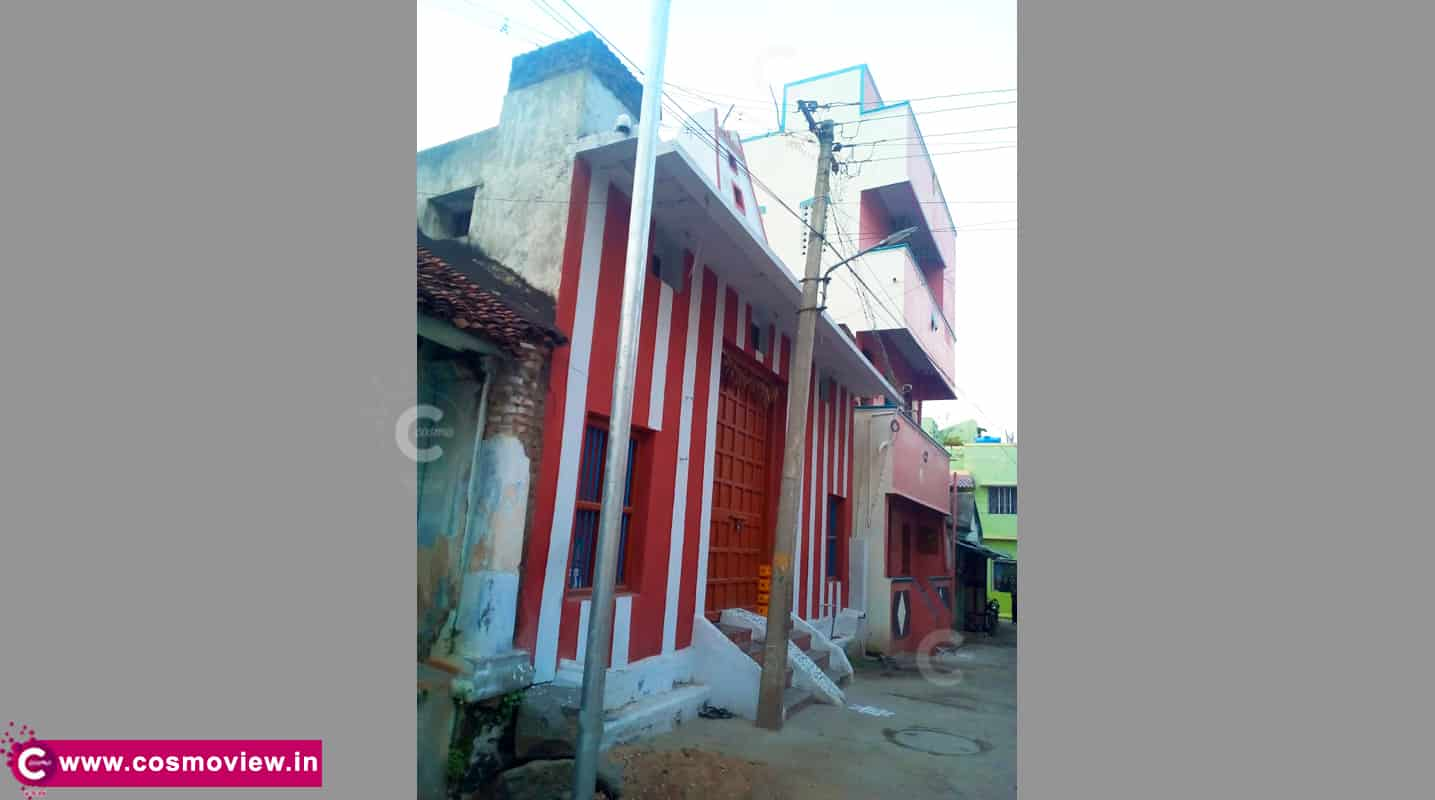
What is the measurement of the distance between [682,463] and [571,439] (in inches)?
87.0

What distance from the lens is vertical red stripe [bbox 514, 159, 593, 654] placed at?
21.0 ft

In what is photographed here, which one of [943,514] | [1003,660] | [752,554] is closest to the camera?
[752,554]

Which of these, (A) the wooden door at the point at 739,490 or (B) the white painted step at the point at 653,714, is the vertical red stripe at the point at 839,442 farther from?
(B) the white painted step at the point at 653,714

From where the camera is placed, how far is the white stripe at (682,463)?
8.58 metres

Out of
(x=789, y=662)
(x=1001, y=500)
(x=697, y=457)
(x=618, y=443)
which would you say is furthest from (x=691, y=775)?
(x=1001, y=500)

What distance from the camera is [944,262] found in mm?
20625

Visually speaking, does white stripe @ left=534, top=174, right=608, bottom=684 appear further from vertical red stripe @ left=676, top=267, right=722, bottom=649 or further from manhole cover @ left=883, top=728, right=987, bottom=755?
manhole cover @ left=883, top=728, right=987, bottom=755

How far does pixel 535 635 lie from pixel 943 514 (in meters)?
15.8

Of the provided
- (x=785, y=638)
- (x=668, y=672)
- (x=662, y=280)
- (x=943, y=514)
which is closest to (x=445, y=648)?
(x=668, y=672)

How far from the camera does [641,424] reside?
323 inches

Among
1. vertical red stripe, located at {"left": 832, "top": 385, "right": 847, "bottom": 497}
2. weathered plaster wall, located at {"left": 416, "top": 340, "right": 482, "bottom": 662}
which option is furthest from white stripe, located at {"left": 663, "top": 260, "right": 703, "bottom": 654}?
vertical red stripe, located at {"left": 832, "top": 385, "right": 847, "bottom": 497}

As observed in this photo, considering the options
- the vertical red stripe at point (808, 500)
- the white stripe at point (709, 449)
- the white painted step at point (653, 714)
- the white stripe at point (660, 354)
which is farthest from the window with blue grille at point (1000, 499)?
the white stripe at point (660, 354)

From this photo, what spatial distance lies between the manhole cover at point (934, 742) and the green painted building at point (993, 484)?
2698 centimetres

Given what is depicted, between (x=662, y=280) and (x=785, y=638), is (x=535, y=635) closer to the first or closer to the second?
(x=785, y=638)
